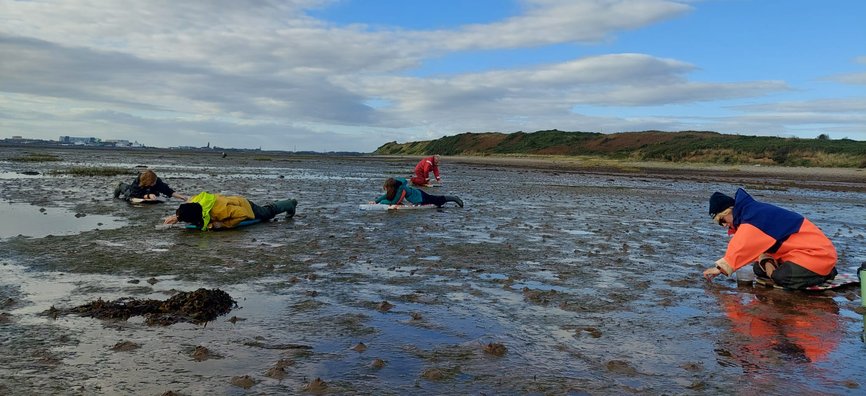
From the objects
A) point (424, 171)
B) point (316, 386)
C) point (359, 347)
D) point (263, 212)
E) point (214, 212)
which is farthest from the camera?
point (424, 171)

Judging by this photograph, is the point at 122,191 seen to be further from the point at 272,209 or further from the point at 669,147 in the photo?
the point at 669,147

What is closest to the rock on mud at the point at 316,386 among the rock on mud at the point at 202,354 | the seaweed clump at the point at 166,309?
the rock on mud at the point at 202,354

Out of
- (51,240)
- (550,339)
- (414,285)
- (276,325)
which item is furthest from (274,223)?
→ (550,339)

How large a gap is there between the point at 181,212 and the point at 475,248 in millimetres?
6127

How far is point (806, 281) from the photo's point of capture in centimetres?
866

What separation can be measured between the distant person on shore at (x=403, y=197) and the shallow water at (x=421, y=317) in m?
4.51

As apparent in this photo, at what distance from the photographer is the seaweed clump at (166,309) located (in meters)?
6.47

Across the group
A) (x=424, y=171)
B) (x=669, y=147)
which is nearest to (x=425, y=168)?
(x=424, y=171)

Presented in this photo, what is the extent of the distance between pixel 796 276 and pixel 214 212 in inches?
428

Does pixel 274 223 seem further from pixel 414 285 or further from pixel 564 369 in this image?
pixel 564 369

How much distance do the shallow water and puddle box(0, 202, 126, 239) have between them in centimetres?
39

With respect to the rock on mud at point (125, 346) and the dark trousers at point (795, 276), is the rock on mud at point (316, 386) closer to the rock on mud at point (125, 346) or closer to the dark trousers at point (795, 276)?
the rock on mud at point (125, 346)

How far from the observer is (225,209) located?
1354cm

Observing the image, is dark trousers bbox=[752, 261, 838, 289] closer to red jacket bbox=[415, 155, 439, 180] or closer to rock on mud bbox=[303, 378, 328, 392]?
rock on mud bbox=[303, 378, 328, 392]
